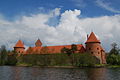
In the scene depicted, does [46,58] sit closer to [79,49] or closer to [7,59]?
[79,49]

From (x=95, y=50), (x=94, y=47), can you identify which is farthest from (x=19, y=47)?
(x=95, y=50)

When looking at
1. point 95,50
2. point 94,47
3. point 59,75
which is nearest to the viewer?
point 59,75

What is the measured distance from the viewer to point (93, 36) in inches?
2803

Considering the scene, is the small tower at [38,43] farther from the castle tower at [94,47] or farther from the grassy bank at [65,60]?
the castle tower at [94,47]

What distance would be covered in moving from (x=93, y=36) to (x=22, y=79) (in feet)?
165

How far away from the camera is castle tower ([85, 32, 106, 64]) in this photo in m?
69.7

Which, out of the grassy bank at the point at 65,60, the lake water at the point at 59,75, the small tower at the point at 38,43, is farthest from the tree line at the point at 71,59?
the small tower at the point at 38,43

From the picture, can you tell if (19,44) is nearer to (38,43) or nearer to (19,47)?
(19,47)

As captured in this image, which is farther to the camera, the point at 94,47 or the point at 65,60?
the point at 94,47

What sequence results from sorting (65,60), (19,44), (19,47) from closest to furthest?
1. (65,60)
2. (19,47)
3. (19,44)

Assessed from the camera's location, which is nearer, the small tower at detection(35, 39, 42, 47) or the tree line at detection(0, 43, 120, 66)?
the tree line at detection(0, 43, 120, 66)

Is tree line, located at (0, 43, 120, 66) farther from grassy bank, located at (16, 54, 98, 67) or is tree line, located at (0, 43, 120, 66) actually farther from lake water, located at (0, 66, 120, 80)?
lake water, located at (0, 66, 120, 80)

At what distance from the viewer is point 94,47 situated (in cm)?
7000

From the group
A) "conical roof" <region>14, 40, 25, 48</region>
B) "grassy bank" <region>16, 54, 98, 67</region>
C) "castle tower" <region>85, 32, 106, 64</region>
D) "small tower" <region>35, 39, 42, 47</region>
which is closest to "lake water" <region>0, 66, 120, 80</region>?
"grassy bank" <region>16, 54, 98, 67</region>
